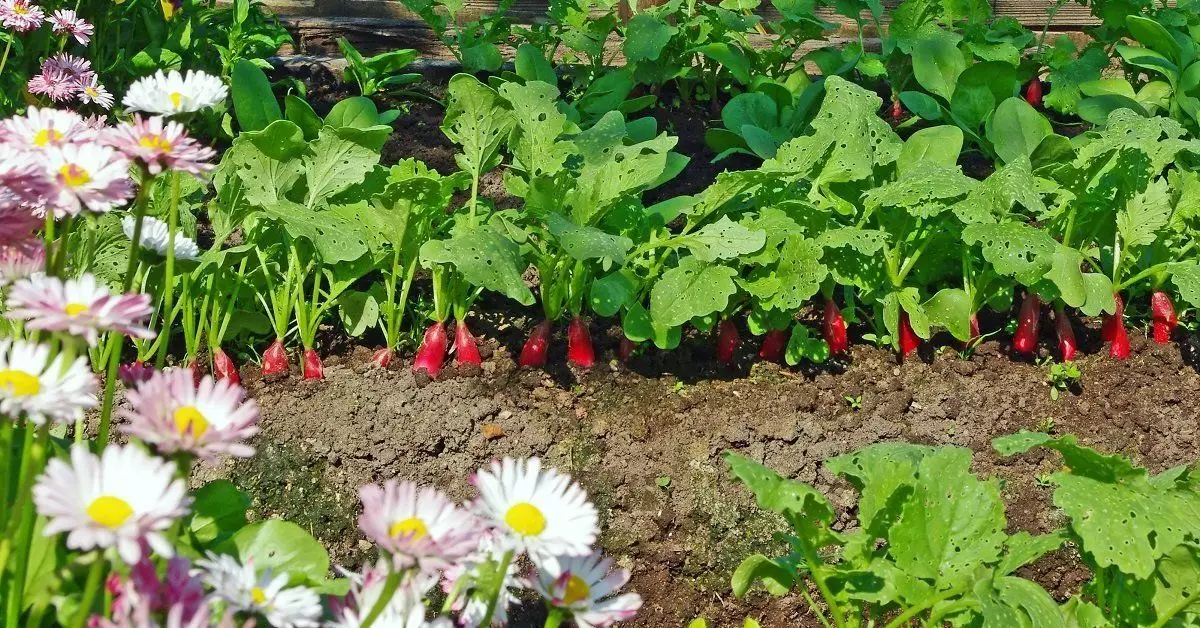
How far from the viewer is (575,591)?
111 cm

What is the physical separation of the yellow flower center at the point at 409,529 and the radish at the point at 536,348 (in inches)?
65.1

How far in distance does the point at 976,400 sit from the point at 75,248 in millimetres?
1889

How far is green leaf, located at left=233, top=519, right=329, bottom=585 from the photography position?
1.41 metres

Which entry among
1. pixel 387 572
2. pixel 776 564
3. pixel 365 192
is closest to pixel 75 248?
pixel 365 192

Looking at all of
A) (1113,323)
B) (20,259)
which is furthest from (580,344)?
(20,259)

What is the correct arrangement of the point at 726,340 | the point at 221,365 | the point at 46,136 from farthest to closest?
the point at 726,340 → the point at 221,365 → the point at 46,136

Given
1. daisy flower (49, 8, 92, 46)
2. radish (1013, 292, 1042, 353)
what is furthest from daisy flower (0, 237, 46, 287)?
radish (1013, 292, 1042, 353)

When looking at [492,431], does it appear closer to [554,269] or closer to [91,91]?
[554,269]

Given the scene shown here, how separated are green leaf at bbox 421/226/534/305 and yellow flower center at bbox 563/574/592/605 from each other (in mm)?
1235

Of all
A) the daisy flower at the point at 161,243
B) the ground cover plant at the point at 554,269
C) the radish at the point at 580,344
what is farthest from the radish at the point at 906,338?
the daisy flower at the point at 161,243

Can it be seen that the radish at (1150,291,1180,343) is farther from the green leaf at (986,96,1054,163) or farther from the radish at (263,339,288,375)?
the radish at (263,339,288,375)

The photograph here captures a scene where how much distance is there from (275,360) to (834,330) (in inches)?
48.3

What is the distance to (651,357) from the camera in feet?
8.98

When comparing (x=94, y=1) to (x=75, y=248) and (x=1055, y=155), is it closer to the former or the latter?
(x=75, y=248)
